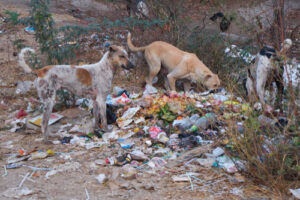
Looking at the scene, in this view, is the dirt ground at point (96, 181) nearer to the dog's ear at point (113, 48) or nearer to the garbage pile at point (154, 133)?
the garbage pile at point (154, 133)

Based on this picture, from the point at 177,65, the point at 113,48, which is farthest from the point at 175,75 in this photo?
the point at 113,48

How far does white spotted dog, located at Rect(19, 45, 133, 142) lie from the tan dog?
203 cm

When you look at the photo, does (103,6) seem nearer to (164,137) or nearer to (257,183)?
(164,137)

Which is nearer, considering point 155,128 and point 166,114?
point 155,128

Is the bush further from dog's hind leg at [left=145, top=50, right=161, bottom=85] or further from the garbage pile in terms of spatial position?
dog's hind leg at [left=145, top=50, right=161, bottom=85]

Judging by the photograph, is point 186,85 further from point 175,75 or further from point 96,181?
point 96,181

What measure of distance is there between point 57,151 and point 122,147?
992 millimetres

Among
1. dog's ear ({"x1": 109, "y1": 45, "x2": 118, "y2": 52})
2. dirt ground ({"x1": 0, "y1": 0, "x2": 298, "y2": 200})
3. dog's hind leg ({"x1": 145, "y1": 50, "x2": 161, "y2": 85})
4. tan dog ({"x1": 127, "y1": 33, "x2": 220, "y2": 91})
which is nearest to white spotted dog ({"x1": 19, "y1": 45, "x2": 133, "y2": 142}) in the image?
dog's ear ({"x1": 109, "y1": 45, "x2": 118, "y2": 52})

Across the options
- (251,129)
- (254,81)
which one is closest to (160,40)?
(254,81)

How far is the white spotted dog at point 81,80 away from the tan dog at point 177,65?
6.67ft

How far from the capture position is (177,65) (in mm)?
8070

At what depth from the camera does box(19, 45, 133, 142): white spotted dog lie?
560 cm

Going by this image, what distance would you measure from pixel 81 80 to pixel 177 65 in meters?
2.90

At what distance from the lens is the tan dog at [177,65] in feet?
26.0
